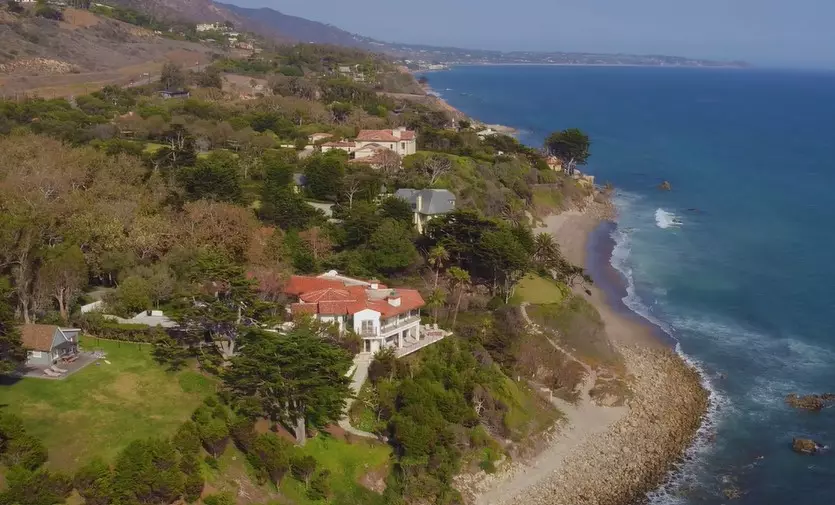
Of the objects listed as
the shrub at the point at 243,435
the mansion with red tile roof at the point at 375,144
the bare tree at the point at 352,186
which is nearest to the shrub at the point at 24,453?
the shrub at the point at 243,435

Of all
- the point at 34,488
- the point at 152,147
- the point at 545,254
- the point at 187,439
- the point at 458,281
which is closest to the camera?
the point at 34,488

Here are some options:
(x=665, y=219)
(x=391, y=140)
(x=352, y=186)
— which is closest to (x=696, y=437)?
(x=352, y=186)

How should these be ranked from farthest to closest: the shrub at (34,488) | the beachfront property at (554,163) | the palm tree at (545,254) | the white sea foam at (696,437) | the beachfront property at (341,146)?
the beachfront property at (554,163)
the beachfront property at (341,146)
the palm tree at (545,254)
the white sea foam at (696,437)
the shrub at (34,488)

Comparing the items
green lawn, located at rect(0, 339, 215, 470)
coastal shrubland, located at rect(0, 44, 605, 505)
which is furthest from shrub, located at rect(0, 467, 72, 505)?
green lawn, located at rect(0, 339, 215, 470)

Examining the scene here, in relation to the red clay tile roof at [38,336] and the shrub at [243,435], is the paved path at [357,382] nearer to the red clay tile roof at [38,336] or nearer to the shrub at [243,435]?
the shrub at [243,435]

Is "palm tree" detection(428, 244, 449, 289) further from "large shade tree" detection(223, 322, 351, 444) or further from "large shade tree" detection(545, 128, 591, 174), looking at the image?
"large shade tree" detection(545, 128, 591, 174)

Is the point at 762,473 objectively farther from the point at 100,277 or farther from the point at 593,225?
the point at 593,225

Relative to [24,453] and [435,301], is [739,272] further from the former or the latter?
[24,453]

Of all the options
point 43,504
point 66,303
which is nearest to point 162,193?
point 66,303
